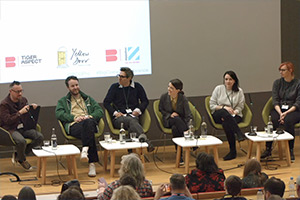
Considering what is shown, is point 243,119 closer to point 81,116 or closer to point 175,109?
point 175,109

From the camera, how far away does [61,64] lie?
831 cm

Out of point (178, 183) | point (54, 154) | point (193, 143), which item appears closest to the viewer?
point (178, 183)

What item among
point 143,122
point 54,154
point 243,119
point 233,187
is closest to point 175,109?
point 143,122

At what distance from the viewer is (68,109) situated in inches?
301

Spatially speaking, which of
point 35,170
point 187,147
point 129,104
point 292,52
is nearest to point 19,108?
point 35,170

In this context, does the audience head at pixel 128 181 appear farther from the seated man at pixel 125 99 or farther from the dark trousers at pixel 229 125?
the dark trousers at pixel 229 125

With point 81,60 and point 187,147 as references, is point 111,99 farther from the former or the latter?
point 187,147

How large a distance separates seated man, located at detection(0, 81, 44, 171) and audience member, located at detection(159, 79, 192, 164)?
170 centimetres

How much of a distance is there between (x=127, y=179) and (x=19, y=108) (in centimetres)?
334

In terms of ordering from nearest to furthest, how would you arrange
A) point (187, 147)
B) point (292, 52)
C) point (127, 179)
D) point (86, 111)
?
1. point (127, 179)
2. point (187, 147)
3. point (86, 111)
4. point (292, 52)

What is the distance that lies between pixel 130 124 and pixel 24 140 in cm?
138

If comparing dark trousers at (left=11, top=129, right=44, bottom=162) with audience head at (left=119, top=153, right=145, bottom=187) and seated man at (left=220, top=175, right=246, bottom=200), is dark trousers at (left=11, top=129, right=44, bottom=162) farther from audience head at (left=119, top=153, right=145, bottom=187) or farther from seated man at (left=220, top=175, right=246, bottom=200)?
seated man at (left=220, top=175, right=246, bottom=200)

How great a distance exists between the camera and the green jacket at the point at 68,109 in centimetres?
755

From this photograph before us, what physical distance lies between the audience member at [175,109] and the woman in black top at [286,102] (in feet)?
3.84
